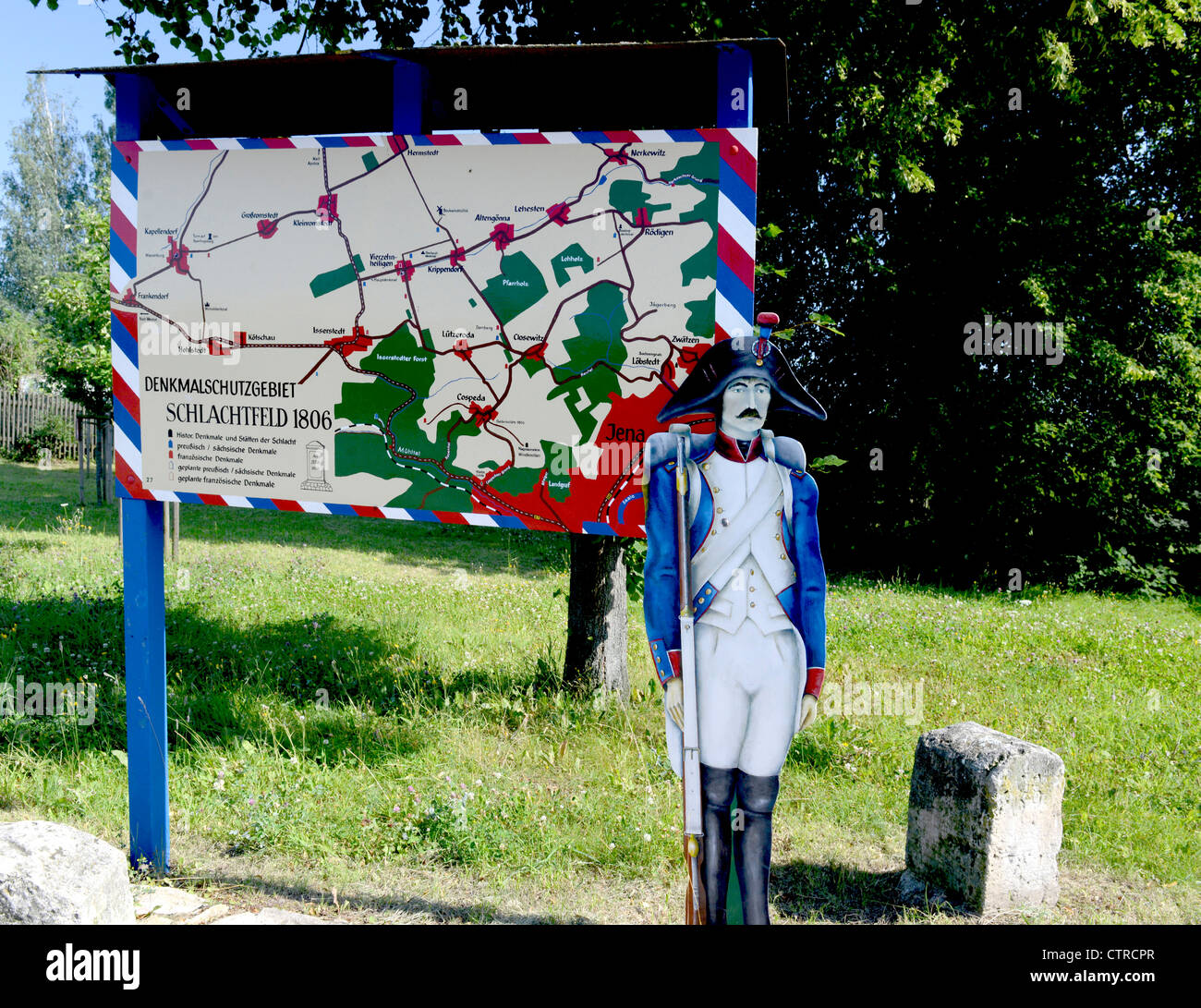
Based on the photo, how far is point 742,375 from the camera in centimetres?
267

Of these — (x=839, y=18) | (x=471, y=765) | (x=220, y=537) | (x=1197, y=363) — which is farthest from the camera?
(x=220, y=537)

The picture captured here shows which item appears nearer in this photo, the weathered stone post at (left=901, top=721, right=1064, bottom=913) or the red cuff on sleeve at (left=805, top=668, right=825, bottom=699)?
the red cuff on sleeve at (left=805, top=668, right=825, bottom=699)

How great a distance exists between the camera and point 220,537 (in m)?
13.3

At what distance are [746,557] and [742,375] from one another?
1.82 feet

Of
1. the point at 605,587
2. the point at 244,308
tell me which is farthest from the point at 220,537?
the point at 244,308

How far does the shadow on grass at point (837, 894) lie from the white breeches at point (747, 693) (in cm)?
155

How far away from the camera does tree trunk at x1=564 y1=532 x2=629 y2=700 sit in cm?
577

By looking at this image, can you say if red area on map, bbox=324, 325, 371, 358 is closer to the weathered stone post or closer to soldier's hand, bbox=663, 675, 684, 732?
soldier's hand, bbox=663, 675, 684, 732

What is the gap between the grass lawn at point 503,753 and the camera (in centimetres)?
393

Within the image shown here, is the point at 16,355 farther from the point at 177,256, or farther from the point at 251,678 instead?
the point at 177,256

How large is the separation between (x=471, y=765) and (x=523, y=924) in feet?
4.55

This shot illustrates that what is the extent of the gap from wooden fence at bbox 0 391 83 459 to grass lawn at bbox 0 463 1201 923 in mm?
17287

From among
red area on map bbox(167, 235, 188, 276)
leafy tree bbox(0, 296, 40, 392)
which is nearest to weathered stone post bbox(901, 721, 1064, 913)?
red area on map bbox(167, 235, 188, 276)
